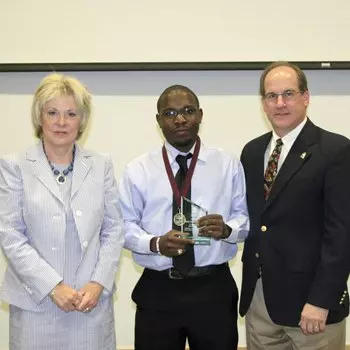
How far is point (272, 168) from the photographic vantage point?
8.13 feet

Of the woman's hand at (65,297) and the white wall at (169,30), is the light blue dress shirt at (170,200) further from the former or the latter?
the white wall at (169,30)

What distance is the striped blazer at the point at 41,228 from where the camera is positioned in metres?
2.20

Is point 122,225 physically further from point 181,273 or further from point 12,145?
point 12,145

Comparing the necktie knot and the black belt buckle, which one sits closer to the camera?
the black belt buckle

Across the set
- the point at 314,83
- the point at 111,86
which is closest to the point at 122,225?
the point at 111,86

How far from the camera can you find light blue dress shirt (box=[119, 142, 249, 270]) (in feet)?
8.23

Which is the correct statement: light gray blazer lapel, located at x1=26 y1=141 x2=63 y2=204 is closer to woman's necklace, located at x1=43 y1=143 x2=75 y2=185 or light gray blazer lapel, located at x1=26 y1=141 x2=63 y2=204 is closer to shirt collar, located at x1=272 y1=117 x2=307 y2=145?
woman's necklace, located at x1=43 y1=143 x2=75 y2=185

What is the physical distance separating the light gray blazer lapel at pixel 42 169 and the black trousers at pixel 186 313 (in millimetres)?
681

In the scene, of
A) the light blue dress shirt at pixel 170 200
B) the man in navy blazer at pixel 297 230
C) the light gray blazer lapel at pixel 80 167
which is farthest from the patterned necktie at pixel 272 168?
the light gray blazer lapel at pixel 80 167

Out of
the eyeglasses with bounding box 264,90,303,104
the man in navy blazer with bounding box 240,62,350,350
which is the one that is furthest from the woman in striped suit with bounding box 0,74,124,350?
the eyeglasses with bounding box 264,90,303,104

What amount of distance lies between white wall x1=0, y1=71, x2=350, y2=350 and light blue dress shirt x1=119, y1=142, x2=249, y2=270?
105 cm

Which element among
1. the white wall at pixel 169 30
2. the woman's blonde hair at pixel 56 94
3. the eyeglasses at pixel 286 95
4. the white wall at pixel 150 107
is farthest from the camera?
the white wall at pixel 150 107

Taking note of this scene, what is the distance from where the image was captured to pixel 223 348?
2508mm

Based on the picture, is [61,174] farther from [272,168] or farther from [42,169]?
[272,168]
